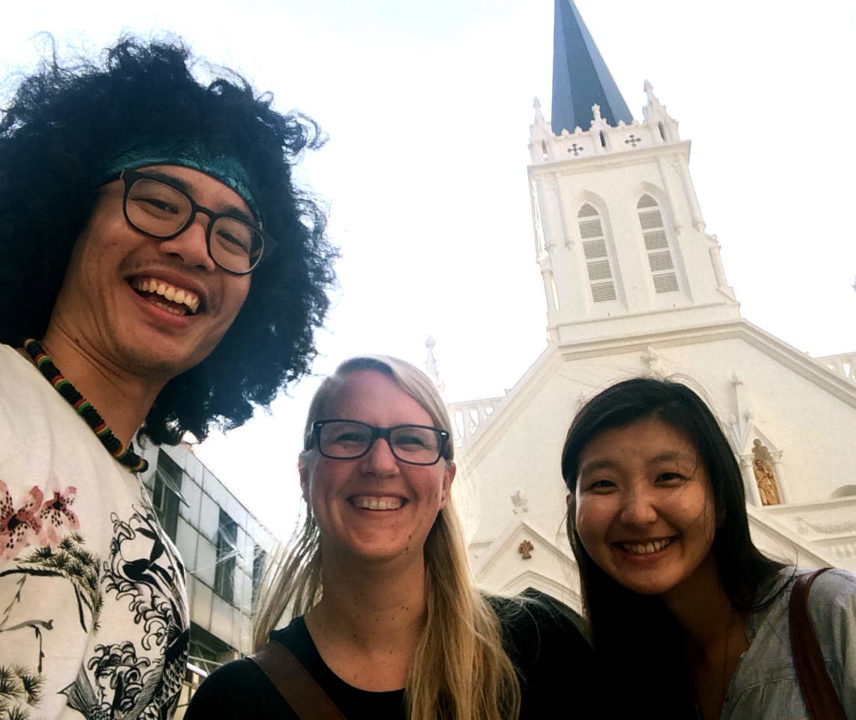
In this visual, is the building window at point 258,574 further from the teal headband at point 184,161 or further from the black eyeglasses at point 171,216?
the teal headband at point 184,161

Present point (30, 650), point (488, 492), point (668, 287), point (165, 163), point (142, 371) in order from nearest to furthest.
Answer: point (30, 650) → point (142, 371) → point (165, 163) → point (488, 492) → point (668, 287)

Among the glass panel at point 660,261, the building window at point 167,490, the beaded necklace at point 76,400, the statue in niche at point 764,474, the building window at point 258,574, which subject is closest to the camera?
the beaded necklace at point 76,400

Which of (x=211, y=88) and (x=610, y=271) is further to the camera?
(x=610, y=271)

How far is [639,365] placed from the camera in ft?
61.2

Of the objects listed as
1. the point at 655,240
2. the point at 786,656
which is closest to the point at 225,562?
the point at 655,240

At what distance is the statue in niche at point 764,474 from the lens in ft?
53.6

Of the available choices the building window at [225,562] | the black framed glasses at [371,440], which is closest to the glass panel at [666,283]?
the building window at [225,562]

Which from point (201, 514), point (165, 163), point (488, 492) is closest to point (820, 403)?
point (488, 492)

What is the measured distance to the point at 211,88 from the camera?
228 cm

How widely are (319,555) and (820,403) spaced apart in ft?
58.7

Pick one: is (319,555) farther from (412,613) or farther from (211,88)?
(211,88)

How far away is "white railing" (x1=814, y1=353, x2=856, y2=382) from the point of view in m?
17.8

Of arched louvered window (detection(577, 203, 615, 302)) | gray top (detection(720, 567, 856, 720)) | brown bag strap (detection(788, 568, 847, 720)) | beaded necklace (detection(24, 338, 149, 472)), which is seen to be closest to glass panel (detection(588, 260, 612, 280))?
arched louvered window (detection(577, 203, 615, 302))

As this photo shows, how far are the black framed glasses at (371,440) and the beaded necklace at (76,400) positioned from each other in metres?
0.64
